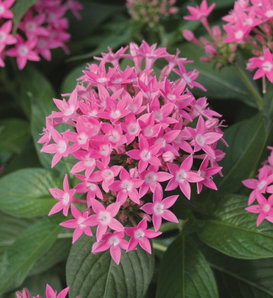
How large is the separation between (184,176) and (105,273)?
1.06ft

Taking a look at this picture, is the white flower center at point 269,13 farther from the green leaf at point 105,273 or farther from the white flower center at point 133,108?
the green leaf at point 105,273

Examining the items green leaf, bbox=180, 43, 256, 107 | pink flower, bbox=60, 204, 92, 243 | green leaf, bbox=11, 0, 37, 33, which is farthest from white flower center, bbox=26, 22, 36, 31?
pink flower, bbox=60, 204, 92, 243

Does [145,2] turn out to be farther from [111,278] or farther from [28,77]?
[111,278]

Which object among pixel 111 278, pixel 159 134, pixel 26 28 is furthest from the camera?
pixel 26 28

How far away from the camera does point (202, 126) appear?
894 millimetres

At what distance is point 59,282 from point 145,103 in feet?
2.30

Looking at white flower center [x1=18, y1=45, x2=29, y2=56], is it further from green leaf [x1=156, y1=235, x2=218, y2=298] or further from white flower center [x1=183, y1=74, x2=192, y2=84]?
green leaf [x1=156, y1=235, x2=218, y2=298]

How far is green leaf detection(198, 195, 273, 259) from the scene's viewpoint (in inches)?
37.2

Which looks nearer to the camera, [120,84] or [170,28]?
[120,84]

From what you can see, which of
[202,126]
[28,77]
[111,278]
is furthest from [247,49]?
[28,77]

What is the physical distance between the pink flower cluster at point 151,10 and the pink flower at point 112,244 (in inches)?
39.5

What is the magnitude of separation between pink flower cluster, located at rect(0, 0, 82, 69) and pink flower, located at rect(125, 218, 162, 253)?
2.84 feet

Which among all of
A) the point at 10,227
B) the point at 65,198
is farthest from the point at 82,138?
the point at 10,227

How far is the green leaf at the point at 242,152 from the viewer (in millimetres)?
1134
